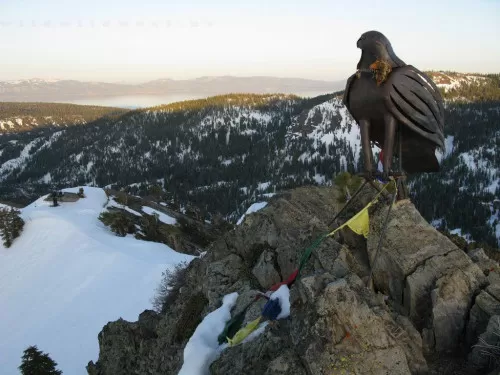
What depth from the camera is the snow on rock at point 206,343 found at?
29.1ft

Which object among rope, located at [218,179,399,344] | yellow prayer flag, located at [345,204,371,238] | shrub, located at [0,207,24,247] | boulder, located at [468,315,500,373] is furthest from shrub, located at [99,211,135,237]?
boulder, located at [468,315,500,373]

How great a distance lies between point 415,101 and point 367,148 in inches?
54.6

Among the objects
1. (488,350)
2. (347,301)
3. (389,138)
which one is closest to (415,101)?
(389,138)

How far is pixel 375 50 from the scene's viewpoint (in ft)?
27.3

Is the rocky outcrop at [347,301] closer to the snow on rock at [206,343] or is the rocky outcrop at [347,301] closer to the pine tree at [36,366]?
the snow on rock at [206,343]

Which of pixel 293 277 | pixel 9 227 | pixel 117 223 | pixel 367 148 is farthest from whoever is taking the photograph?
pixel 117 223

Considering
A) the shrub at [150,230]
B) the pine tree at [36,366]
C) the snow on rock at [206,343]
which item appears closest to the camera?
the snow on rock at [206,343]

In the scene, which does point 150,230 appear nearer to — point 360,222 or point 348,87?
point 360,222

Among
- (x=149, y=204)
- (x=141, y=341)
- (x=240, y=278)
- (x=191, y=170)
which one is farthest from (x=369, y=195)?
(x=191, y=170)

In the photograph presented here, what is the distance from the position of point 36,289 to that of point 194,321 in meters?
33.9

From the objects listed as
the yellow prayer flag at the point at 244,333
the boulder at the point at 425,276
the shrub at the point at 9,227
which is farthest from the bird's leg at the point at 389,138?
the shrub at the point at 9,227

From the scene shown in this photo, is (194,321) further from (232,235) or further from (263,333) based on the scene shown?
(263,333)

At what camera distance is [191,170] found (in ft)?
638

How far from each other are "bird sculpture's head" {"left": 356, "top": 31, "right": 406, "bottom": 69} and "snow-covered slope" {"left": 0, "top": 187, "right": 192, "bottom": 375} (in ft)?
89.2
